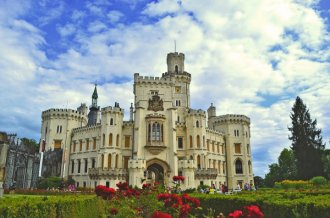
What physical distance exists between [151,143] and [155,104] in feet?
24.8

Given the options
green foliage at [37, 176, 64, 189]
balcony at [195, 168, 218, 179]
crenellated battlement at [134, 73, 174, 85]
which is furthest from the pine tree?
green foliage at [37, 176, 64, 189]

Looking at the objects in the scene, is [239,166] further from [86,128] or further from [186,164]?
[86,128]

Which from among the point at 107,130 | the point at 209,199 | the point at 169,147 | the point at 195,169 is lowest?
the point at 209,199

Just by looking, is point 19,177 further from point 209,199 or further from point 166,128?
point 209,199

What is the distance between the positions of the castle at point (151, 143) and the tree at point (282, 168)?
13549 mm

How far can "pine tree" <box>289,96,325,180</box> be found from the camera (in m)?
51.7

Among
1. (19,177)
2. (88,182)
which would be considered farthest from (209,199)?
(19,177)

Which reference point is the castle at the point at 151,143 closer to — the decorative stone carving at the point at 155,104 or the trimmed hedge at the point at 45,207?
the decorative stone carving at the point at 155,104

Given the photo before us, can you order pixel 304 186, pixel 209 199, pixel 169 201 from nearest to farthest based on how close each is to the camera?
pixel 169 201, pixel 209 199, pixel 304 186

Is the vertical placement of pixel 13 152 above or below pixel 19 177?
above

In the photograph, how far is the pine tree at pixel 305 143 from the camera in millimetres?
51656

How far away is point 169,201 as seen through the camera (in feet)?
24.6

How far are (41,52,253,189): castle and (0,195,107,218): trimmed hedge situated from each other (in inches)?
1264

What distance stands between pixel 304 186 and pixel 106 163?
31.7 m
